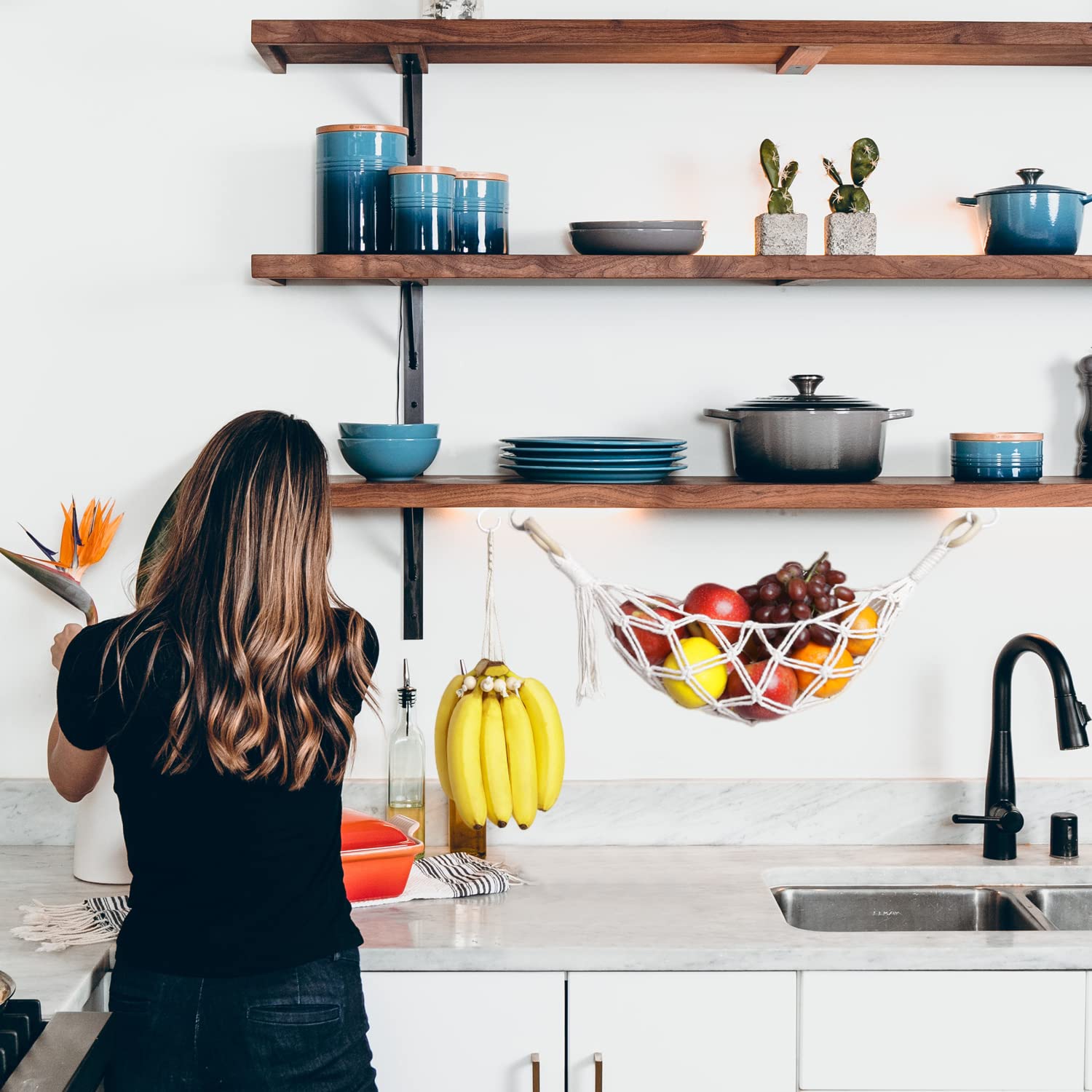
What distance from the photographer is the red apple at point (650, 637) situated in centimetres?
170

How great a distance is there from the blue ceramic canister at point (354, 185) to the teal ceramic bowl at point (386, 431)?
28 centimetres

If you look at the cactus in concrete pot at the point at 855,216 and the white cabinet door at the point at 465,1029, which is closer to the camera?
the white cabinet door at the point at 465,1029

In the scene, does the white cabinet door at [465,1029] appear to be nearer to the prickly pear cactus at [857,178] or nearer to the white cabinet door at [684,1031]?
the white cabinet door at [684,1031]

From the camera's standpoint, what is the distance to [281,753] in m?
1.55

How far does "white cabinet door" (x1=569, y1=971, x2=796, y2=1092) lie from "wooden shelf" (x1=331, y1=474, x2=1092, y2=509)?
2.34 feet

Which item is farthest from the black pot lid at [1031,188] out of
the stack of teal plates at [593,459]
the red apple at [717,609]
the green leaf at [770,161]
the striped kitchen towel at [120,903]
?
the striped kitchen towel at [120,903]

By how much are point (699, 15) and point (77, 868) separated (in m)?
1.79

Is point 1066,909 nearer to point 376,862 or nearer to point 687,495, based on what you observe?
point 687,495

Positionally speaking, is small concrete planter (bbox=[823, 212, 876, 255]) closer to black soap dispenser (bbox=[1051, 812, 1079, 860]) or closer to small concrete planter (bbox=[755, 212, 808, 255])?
small concrete planter (bbox=[755, 212, 808, 255])

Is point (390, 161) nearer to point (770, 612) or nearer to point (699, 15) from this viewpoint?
point (699, 15)

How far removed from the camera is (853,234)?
2.16 meters

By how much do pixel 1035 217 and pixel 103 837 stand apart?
1.81m

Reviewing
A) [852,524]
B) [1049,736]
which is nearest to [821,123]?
[852,524]

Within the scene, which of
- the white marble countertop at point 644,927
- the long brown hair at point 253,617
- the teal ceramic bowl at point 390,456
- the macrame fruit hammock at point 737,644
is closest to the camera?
the long brown hair at point 253,617
